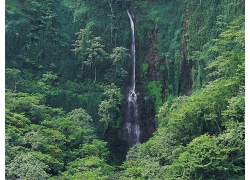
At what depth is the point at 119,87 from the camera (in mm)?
37062

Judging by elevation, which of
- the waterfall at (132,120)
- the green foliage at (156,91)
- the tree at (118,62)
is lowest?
the waterfall at (132,120)

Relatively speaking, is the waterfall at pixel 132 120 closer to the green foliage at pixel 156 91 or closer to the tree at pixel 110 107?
the tree at pixel 110 107

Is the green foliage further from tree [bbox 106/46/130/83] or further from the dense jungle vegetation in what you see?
tree [bbox 106/46/130/83]

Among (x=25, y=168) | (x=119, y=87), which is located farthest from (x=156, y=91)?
(x=25, y=168)

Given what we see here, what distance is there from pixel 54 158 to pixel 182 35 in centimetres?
2001

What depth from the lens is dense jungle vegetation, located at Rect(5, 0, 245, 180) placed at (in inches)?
829

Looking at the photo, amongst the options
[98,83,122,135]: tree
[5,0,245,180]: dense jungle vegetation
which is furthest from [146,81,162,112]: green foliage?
[98,83,122,135]: tree

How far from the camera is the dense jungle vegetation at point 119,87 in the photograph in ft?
69.1

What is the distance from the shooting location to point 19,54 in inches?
1399

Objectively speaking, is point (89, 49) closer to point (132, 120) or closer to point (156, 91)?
point (156, 91)

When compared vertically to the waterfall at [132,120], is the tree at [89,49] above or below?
above

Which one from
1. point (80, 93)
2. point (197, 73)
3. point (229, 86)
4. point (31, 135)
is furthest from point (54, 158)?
point (197, 73)

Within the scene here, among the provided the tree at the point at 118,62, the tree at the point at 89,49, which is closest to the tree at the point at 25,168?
the tree at the point at 89,49
